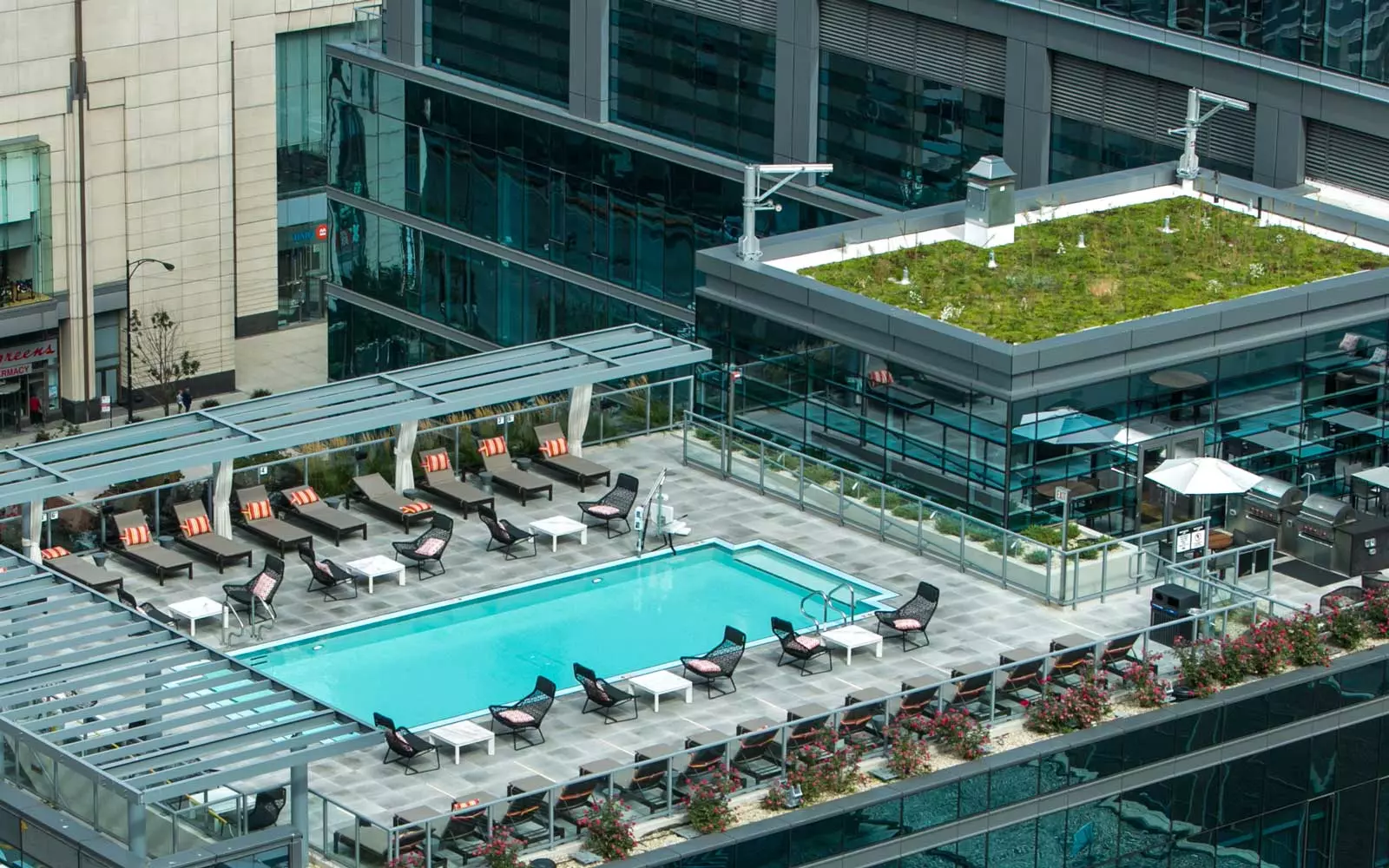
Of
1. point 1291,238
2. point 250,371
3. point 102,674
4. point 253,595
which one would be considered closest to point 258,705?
point 102,674

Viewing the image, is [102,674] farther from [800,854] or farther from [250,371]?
[250,371]

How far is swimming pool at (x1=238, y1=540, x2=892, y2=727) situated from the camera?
47594 mm

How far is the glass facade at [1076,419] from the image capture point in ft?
167

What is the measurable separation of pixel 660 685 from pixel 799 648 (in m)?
2.64

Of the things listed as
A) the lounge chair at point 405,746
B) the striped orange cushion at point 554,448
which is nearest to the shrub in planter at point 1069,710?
the lounge chair at point 405,746

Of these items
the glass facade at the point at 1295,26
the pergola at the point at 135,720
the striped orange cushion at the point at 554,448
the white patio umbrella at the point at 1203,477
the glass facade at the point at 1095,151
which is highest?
the glass facade at the point at 1295,26

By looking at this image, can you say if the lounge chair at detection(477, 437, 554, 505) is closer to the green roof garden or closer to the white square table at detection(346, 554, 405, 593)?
the white square table at detection(346, 554, 405, 593)

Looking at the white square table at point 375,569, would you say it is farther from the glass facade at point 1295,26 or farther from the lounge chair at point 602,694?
the glass facade at point 1295,26

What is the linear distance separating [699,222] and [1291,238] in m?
16.4

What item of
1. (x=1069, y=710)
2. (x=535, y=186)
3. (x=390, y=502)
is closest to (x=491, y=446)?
(x=390, y=502)

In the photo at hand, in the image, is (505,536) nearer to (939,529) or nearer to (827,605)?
(827,605)

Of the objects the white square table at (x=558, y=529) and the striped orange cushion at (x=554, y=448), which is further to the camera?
the striped orange cushion at (x=554, y=448)

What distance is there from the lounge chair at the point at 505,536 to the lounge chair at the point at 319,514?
222 cm

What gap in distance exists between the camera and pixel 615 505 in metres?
53.5
